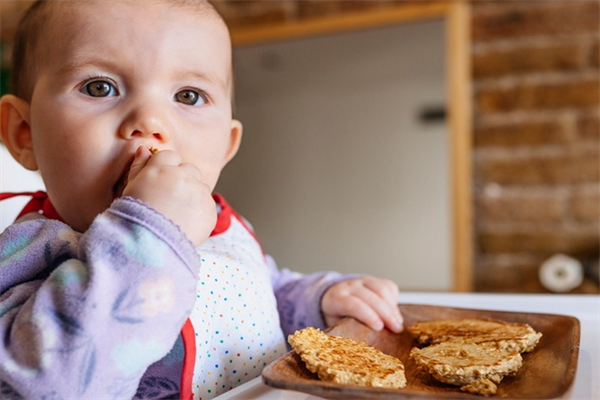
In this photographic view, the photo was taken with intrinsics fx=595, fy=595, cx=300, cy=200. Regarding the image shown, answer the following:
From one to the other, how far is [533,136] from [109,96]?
5.69ft


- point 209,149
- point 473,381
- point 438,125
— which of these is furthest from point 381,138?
point 473,381

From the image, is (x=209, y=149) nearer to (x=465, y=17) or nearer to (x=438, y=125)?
(x=465, y=17)

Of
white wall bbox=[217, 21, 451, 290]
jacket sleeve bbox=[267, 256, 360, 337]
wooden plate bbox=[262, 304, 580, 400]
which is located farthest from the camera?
white wall bbox=[217, 21, 451, 290]

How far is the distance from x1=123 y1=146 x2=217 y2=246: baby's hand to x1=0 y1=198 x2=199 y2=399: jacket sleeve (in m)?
0.03

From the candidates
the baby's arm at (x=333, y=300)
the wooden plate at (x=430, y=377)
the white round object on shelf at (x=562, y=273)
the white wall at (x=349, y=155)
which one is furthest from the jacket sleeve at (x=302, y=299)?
the white wall at (x=349, y=155)

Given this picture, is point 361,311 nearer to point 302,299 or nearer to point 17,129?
point 302,299

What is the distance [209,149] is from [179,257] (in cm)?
23

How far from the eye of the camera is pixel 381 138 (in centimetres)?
277

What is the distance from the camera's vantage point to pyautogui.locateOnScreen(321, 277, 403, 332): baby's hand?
65 cm

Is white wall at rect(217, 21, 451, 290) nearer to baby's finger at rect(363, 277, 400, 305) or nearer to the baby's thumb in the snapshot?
baby's finger at rect(363, 277, 400, 305)

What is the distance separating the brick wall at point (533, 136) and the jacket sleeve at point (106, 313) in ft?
5.84

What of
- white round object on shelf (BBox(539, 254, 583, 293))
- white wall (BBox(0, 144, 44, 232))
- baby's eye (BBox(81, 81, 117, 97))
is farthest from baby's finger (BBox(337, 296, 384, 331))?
white round object on shelf (BBox(539, 254, 583, 293))

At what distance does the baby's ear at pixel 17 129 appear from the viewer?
0.67 metres

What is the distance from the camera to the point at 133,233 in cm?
42
